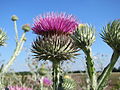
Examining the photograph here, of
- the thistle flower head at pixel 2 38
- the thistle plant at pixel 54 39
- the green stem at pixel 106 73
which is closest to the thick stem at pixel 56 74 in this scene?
the thistle plant at pixel 54 39

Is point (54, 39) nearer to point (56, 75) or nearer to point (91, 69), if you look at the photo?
point (56, 75)

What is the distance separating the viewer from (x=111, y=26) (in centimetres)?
347

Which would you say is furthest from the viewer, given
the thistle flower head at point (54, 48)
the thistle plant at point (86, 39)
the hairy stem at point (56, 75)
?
the thistle flower head at point (54, 48)

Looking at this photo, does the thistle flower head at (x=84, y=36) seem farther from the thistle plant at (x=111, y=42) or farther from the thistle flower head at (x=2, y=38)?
the thistle flower head at (x=2, y=38)

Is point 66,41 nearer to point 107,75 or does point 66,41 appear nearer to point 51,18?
point 51,18

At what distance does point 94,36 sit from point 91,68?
27.0 inches

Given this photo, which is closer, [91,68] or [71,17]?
[91,68]

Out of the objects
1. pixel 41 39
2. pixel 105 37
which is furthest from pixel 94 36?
pixel 41 39

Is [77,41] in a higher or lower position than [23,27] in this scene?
lower

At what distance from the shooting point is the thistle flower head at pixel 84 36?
343 centimetres

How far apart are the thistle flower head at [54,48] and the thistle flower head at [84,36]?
0.52 metres

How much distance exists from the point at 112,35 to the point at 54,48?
1.14 meters

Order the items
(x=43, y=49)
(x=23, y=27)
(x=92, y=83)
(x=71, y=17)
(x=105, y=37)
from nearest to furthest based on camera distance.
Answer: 1. (x=92, y=83)
2. (x=105, y=37)
3. (x=43, y=49)
4. (x=71, y=17)
5. (x=23, y=27)

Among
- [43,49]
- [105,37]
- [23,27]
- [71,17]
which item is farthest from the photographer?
[23,27]
